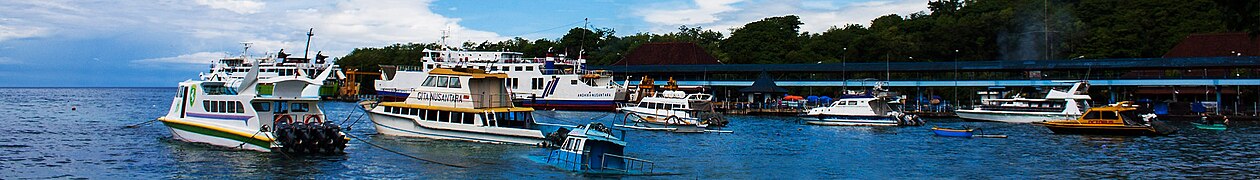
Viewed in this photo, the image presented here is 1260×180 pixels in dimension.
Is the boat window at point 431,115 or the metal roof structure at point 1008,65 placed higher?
the metal roof structure at point 1008,65

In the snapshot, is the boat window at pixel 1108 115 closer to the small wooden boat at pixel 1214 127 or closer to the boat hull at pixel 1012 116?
the small wooden boat at pixel 1214 127

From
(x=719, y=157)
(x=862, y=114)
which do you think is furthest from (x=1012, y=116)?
(x=719, y=157)

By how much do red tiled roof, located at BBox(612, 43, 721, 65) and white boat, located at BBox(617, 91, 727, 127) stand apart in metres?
40.8

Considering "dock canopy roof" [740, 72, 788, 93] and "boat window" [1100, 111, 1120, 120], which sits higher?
"dock canopy roof" [740, 72, 788, 93]

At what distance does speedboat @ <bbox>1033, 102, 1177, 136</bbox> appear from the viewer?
40.2 m

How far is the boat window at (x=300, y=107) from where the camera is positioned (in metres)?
29.8

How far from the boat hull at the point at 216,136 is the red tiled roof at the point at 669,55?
61666 mm

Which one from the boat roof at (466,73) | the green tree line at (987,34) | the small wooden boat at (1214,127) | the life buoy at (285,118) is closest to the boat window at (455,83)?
the boat roof at (466,73)

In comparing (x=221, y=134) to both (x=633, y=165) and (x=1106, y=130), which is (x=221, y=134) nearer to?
(x=633, y=165)

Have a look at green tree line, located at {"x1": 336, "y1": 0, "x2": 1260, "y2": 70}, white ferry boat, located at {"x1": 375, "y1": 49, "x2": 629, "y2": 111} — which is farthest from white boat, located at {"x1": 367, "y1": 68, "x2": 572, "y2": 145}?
green tree line, located at {"x1": 336, "y1": 0, "x2": 1260, "y2": 70}

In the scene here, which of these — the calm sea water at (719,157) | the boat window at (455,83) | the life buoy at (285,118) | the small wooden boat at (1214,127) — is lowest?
the calm sea water at (719,157)

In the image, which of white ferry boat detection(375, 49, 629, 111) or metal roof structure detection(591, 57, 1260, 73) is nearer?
metal roof structure detection(591, 57, 1260, 73)

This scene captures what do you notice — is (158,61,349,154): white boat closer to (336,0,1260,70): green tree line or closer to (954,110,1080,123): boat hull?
(954,110,1080,123): boat hull

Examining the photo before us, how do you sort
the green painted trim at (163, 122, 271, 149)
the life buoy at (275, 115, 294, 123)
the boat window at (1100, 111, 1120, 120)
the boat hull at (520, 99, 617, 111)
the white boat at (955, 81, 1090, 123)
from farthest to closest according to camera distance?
the boat hull at (520, 99, 617, 111) → the white boat at (955, 81, 1090, 123) → the boat window at (1100, 111, 1120, 120) → the life buoy at (275, 115, 294, 123) → the green painted trim at (163, 122, 271, 149)
